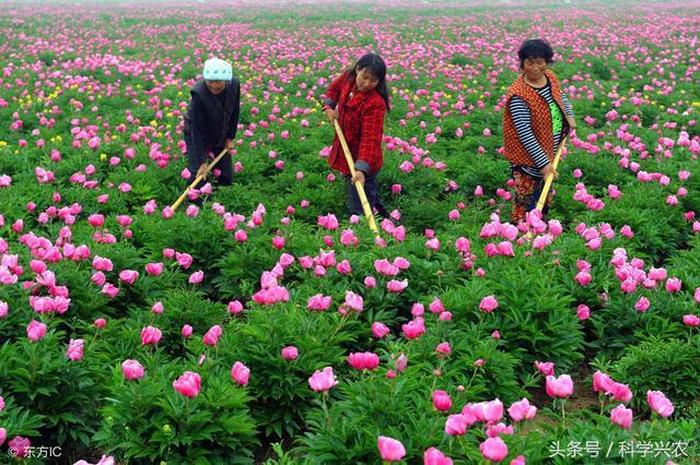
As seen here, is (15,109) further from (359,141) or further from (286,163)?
(359,141)

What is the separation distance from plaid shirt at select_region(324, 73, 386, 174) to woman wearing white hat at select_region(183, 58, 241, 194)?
112 cm

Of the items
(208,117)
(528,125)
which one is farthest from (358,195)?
(208,117)

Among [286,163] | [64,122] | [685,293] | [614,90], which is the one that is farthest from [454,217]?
[614,90]

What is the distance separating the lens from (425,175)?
7168 mm

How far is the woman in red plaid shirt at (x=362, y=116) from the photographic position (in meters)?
5.46

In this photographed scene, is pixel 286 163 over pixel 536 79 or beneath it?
beneath

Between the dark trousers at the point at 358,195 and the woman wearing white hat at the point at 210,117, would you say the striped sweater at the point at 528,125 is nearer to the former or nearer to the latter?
the dark trousers at the point at 358,195

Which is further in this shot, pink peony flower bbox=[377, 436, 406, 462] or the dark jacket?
the dark jacket

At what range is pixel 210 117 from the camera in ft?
20.8

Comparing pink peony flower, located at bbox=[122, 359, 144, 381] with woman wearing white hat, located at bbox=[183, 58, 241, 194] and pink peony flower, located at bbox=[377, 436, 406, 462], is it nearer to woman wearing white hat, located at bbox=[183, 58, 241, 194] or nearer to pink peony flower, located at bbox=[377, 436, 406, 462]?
pink peony flower, located at bbox=[377, 436, 406, 462]

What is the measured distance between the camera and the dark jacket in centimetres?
618

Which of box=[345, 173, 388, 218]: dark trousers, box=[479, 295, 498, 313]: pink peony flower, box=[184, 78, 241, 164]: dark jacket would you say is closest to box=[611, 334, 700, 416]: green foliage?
box=[479, 295, 498, 313]: pink peony flower

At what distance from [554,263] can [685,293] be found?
891 millimetres

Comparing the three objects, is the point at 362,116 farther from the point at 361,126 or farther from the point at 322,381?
Result: the point at 322,381
